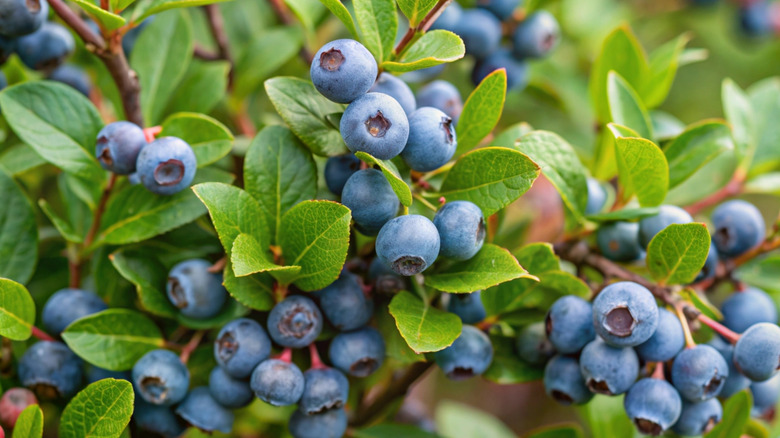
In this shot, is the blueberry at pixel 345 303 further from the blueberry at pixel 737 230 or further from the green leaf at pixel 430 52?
the blueberry at pixel 737 230

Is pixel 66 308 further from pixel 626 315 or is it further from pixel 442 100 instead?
pixel 626 315

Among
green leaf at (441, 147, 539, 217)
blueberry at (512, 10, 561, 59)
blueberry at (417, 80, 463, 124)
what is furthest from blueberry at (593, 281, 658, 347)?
blueberry at (512, 10, 561, 59)

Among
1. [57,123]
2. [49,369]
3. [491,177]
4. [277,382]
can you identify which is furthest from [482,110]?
[49,369]

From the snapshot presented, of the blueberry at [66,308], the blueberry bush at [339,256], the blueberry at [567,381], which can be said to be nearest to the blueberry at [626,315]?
the blueberry bush at [339,256]

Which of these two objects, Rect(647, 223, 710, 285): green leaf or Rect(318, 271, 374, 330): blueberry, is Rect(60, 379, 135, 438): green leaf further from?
Rect(647, 223, 710, 285): green leaf

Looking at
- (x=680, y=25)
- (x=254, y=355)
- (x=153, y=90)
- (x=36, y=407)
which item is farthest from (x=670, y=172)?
(x=680, y=25)

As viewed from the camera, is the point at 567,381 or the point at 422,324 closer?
the point at 422,324

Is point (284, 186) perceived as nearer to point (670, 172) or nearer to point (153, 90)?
point (153, 90)
